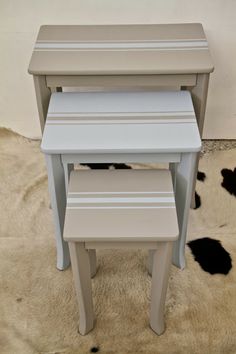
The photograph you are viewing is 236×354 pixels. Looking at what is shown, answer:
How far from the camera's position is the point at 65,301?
1.28 m

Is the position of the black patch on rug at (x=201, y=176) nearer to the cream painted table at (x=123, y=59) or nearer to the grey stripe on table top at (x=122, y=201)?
the cream painted table at (x=123, y=59)

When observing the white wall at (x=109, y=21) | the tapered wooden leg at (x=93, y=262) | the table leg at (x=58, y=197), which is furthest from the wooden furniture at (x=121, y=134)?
the white wall at (x=109, y=21)

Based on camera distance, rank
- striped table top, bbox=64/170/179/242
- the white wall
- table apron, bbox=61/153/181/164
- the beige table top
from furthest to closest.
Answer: the white wall, the beige table top, table apron, bbox=61/153/181/164, striped table top, bbox=64/170/179/242

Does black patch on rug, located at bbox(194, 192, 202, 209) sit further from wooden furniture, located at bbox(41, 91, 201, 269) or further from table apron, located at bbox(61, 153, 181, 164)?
table apron, located at bbox(61, 153, 181, 164)

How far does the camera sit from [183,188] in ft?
3.84

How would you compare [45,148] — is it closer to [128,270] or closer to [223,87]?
[128,270]

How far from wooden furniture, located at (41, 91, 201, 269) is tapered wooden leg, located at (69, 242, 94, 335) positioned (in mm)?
209

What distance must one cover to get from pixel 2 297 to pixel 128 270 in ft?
1.23

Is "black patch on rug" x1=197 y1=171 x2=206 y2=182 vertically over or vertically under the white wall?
under

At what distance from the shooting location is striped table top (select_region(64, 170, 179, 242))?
99cm

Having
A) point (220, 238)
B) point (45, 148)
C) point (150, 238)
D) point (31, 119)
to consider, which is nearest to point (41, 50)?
point (45, 148)

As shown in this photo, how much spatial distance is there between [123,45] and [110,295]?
725mm

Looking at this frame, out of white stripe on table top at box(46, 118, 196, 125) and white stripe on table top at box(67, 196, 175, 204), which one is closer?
white stripe on table top at box(67, 196, 175, 204)

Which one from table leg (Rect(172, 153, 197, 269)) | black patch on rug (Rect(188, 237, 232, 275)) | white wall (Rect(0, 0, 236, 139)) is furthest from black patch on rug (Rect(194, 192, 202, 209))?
white wall (Rect(0, 0, 236, 139))
